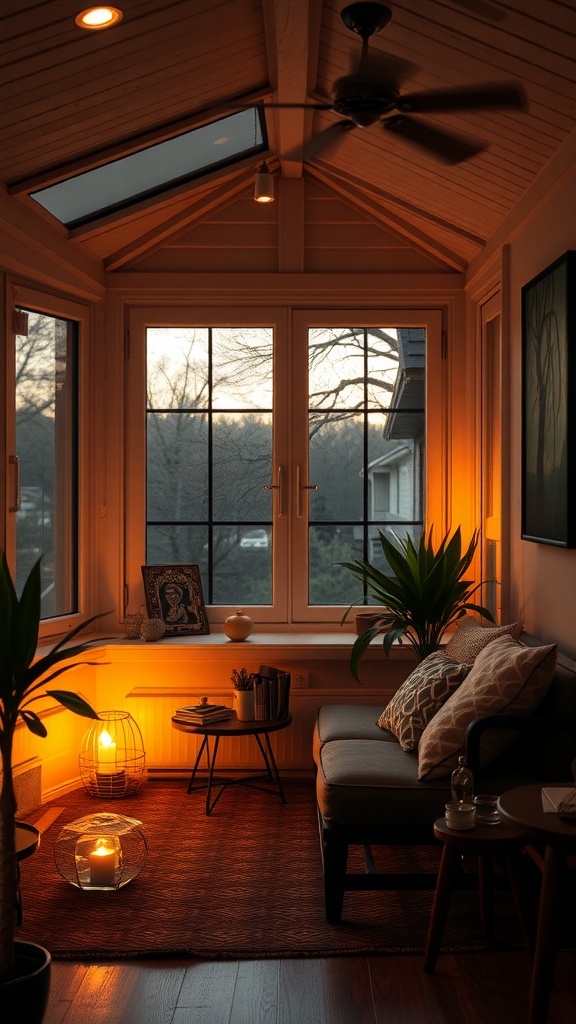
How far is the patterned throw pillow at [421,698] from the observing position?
3.87 meters

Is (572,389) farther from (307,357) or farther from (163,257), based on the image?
Answer: (163,257)

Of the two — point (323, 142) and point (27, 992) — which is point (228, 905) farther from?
point (323, 142)

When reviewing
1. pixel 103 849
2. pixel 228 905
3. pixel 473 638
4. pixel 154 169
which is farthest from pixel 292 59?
pixel 228 905

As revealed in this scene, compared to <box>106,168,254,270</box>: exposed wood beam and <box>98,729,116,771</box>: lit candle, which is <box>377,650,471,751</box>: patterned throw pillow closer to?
<box>98,729,116,771</box>: lit candle

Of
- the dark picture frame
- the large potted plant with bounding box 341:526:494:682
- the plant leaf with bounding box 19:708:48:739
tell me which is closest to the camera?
the plant leaf with bounding box 19:708:48:739

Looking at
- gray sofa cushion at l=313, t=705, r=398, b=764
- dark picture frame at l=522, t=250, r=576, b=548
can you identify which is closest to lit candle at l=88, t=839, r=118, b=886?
gray sofa cushion at l=313, t=705, r=398, b=764

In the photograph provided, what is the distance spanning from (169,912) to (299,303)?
3.36m

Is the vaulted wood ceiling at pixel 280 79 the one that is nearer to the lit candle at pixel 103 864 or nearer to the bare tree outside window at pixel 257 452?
the bare tree outside window at pixel 257 452

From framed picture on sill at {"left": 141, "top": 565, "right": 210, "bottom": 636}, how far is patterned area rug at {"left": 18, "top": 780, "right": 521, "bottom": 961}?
115 centimetres

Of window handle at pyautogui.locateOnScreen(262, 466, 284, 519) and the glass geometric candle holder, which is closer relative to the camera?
the glass geometric candle holder

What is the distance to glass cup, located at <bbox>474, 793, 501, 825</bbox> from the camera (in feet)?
9.70

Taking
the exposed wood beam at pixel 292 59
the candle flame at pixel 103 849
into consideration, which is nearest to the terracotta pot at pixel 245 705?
the candle flame at pixel 103 849

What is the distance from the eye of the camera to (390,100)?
9.92ft

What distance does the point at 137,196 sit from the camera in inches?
200
